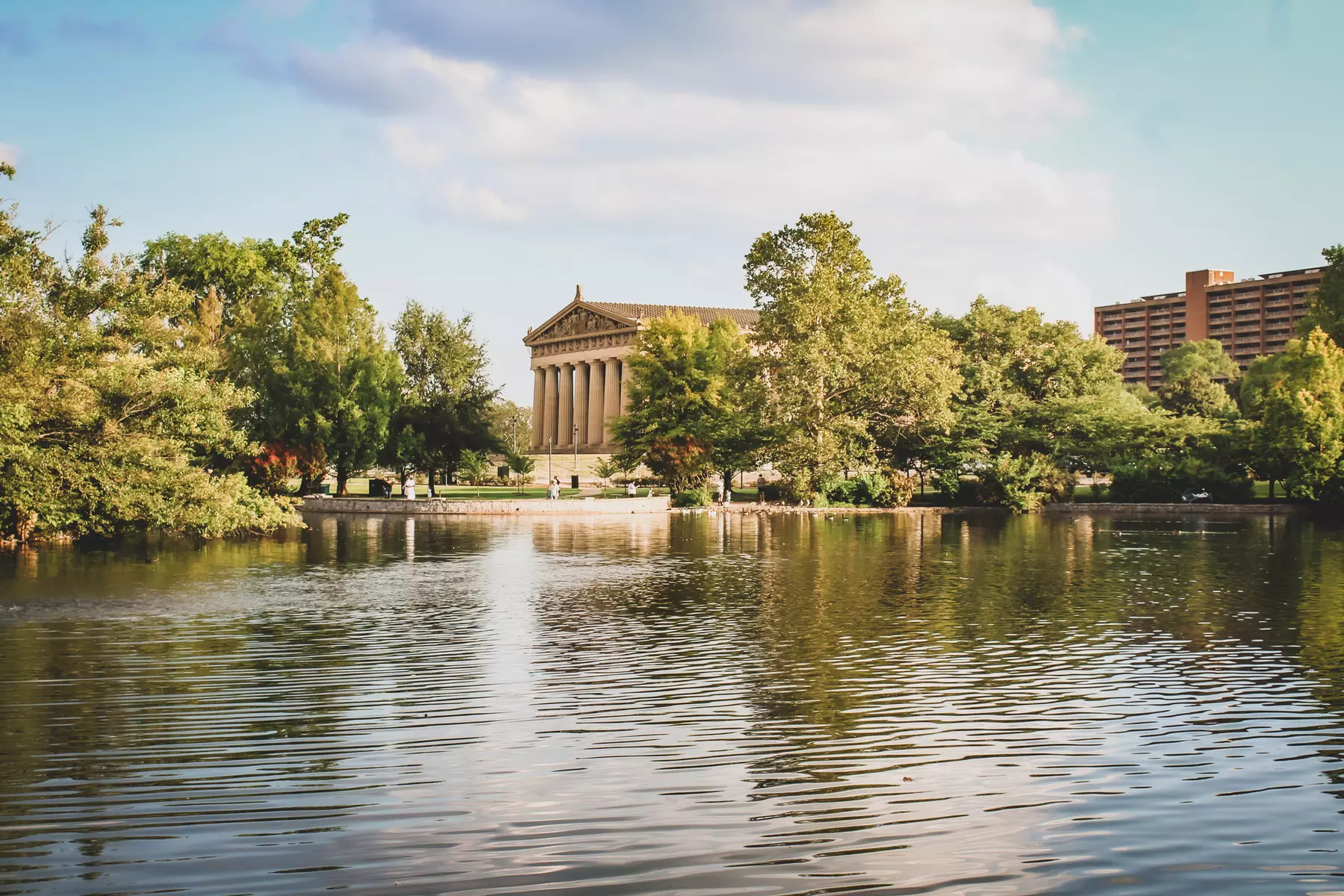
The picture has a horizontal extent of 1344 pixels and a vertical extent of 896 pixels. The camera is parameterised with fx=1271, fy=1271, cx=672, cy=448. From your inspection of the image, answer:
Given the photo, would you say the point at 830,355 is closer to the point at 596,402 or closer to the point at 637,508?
the point at 637,508

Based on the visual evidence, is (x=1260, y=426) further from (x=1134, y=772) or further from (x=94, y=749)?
(x=94, y=749)

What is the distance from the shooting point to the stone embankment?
56.1m

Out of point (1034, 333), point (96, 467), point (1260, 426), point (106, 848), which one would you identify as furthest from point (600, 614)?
point (1034, 333)

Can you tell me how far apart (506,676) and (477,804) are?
5.87 metres

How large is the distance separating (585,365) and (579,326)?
372 cm

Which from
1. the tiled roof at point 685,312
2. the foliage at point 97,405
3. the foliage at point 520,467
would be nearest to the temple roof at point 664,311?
the tiled roof at point 685,312

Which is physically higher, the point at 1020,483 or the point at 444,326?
the point at 444,326

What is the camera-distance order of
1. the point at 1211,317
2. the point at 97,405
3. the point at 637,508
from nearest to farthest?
1. the point at 97,405
2. the point at 637,508
3. the point at 1211,317

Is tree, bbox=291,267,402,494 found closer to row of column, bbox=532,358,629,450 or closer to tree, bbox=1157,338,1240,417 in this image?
row of column, bbox=532,358,629,450

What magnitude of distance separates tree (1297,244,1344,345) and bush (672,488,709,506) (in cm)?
3805

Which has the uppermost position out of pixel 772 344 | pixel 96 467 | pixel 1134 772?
pixel 772 344

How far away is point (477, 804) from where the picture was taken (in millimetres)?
9547

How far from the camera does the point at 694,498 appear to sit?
64.4 meters

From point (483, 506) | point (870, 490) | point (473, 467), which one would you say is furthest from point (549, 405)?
point (483, 506)
